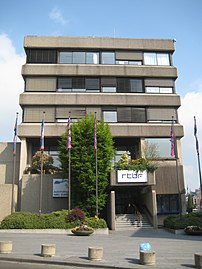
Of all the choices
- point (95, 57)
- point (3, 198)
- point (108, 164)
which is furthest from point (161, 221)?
point (95, 57)

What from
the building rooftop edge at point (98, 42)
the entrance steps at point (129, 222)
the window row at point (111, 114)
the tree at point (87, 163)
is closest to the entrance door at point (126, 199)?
the entrance steps at point (129, 222)

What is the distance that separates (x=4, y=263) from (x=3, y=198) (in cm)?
2282

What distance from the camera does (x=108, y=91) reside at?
139 feet

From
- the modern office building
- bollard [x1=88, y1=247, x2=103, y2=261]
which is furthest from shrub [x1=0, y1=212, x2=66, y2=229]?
bollard [x1=88, y1=247, x2=103, y2=261]

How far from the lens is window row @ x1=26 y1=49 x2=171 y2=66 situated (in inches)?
1695

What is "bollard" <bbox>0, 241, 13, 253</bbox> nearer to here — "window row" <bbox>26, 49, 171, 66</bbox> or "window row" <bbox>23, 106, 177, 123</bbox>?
"window row" <bbox>23, 106, 177, 123</bbox>

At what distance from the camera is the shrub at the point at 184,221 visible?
27.6 metres

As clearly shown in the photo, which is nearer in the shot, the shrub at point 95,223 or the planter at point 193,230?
the planter at point 193,230

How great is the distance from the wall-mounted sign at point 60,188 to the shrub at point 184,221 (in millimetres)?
12515

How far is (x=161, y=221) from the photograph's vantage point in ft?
118

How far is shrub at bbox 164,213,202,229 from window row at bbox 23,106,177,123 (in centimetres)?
1541

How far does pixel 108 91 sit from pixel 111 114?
3466 mm

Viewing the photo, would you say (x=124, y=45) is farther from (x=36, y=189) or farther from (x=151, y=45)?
(x=36, y=189)

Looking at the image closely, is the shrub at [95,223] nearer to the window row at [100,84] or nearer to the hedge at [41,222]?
the hedge at [41,222]
